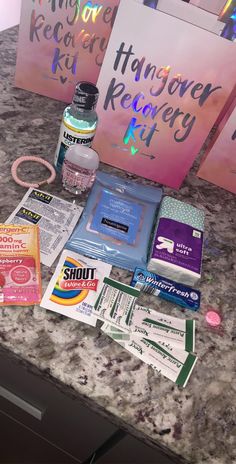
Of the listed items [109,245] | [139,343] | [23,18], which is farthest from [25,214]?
[23,18]

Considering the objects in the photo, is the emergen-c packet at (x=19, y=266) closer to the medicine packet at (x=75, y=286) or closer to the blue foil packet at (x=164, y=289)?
the medicine packet at (x=75, y=286)

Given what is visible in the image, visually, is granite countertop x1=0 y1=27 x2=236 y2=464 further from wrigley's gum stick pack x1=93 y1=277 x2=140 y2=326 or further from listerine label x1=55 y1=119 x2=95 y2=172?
listerine label x1=55 y1=119 x2=95 y2=172

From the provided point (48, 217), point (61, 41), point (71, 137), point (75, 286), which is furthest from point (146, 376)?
point (61, 41)

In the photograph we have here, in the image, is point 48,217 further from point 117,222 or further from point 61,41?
point 61,41

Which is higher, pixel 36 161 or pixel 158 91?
pixel 158 91

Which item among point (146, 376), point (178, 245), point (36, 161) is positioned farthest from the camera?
point (36, 161)

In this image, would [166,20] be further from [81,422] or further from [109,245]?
[81,422]

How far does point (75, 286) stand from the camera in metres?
0.55

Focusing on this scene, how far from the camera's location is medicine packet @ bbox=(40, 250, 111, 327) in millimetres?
527

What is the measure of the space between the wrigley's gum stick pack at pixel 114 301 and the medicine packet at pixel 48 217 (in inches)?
3.6

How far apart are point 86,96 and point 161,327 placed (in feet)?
1.22

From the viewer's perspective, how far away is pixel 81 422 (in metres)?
0.56

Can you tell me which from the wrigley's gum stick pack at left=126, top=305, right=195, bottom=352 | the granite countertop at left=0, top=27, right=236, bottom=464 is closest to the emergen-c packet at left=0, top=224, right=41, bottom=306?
the granite countertop at left=0, top=27, right=236, bottom=464

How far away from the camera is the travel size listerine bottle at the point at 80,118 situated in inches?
24.2
